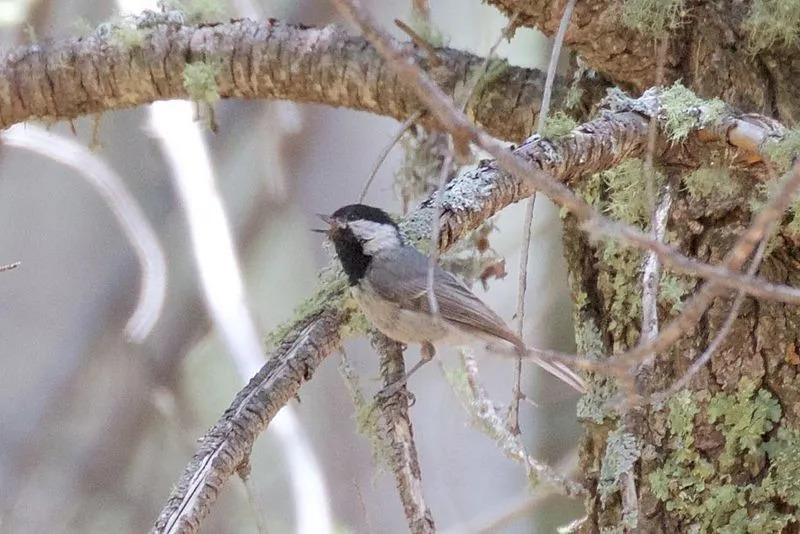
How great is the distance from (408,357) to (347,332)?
4.22ft

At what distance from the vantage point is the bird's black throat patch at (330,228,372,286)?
161 cm

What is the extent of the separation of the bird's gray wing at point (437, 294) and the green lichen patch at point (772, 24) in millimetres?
→ 653

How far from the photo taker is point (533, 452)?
261cm

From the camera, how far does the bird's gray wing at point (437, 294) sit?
5.20ft

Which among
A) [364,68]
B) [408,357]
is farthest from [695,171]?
[408,357]

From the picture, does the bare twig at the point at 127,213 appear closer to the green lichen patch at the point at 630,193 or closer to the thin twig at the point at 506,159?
the green lichen patch at the point at 630,193

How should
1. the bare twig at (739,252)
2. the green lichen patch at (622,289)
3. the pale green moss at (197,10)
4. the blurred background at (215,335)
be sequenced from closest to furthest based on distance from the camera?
the bare twig at (739,252)
the green lichen patch at (622,289)
the pale green moss at (197,10)
the blurred background at (215,335)

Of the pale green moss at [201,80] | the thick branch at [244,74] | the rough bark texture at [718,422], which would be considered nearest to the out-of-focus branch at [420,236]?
the rough bark texture at [718,422]

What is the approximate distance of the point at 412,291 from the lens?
1.63 m

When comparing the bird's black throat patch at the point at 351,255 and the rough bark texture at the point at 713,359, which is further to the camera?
the bird's black throat patch at the point at 351,255

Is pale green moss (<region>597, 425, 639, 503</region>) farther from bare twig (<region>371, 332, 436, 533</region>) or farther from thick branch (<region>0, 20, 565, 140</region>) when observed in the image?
thick branch (<region>0, 20, 565, 140</region>)

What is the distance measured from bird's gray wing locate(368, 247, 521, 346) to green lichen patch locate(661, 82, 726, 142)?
54 cm

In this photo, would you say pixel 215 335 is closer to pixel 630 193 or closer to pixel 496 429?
pixel 496 429

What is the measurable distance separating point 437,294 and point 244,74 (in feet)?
1.89
